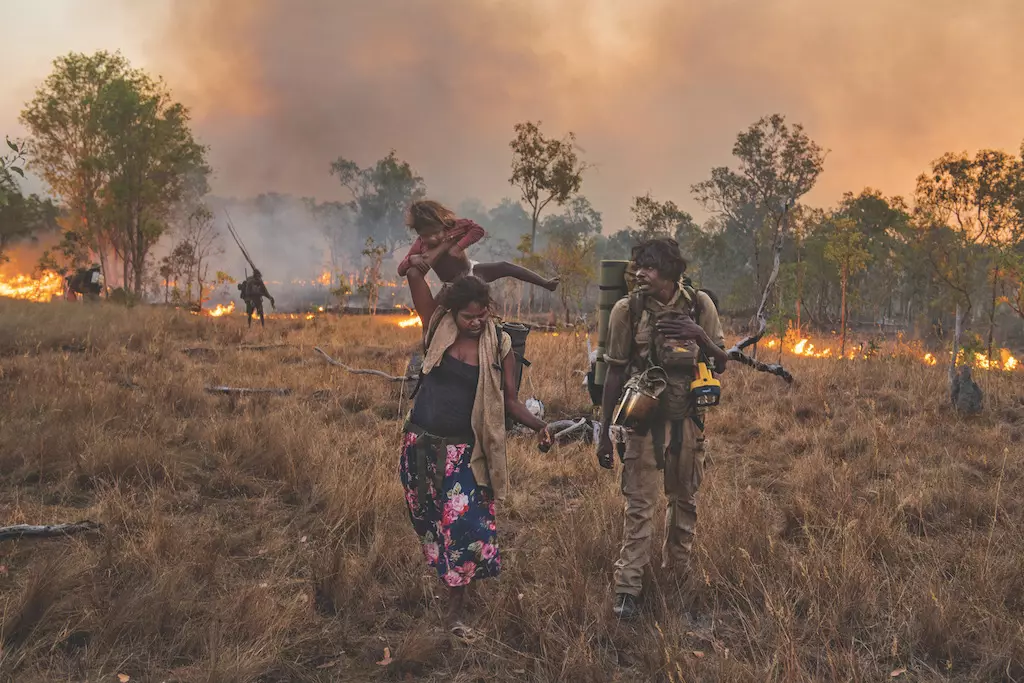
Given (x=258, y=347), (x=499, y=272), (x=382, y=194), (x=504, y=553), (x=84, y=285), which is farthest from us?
(x=382, y=194)

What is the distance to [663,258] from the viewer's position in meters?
2.96

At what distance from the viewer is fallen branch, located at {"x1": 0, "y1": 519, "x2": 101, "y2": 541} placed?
10.9ft

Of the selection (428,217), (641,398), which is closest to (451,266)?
(428,217)

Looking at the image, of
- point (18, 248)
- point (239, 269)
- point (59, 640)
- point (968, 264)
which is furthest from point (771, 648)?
point (239, 269)

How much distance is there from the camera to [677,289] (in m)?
3.05

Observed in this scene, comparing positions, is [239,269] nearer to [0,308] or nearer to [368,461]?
[0,308]

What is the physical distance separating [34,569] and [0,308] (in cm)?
1410

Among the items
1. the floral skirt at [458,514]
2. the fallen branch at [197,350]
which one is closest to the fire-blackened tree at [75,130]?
the fallen branch at [197,350]

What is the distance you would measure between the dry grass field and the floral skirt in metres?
0.30

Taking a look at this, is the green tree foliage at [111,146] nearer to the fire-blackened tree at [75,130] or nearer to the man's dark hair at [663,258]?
the fire-blackened tree at [75,130]

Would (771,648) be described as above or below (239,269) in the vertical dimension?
below

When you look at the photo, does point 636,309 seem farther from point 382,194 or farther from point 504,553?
point 382,194

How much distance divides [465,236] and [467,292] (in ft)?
0.94

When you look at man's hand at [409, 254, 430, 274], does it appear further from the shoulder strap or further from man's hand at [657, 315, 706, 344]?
man's hand at [657, 315, 706, 344]
